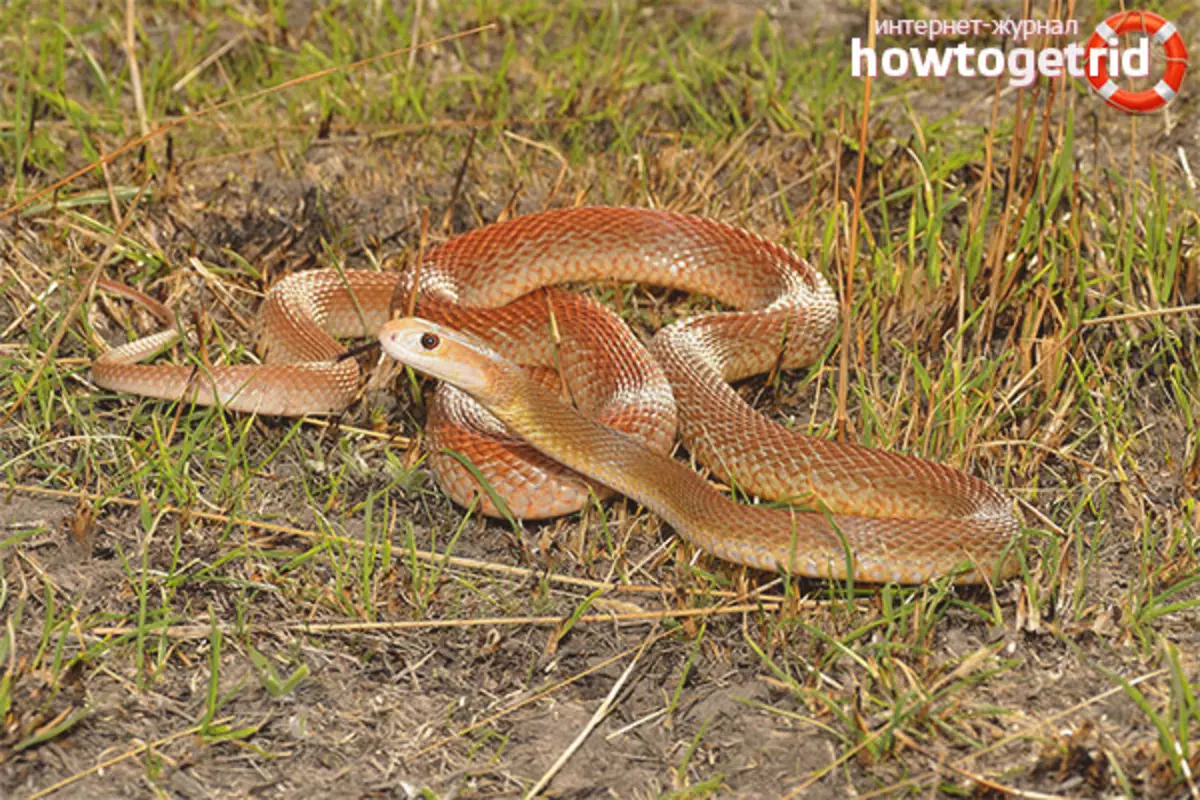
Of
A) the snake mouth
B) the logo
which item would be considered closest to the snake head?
the snake mouth

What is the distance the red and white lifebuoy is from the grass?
0.68ft

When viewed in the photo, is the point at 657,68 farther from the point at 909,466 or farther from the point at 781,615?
the point at 781,615

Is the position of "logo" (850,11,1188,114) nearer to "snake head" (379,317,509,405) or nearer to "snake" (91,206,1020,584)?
"snake" (91,206,1020,584)

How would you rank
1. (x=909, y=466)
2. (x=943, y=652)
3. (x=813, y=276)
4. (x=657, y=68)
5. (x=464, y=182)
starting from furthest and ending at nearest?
(x=657, y=68) → (x=464, y=182) → (x=813, y=276) → (x=909, y=466) → (x=943, y=652)

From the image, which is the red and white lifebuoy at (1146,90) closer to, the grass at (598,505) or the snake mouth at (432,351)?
the grass at (598,505)

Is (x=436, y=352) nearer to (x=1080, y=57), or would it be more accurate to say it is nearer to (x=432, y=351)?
(x=432, y=351)

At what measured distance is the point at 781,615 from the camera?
160 inches

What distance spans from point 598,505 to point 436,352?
0.66 m

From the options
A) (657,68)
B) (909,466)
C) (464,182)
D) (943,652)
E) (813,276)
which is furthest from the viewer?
(657,68)

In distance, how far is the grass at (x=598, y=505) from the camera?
3689mm

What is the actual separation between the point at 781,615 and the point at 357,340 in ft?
8.19

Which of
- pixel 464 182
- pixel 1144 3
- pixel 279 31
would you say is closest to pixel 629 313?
pixel 464 182

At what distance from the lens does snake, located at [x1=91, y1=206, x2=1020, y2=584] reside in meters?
4.18

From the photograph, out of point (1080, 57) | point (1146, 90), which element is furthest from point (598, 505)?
Answer: point (1146, 90)
